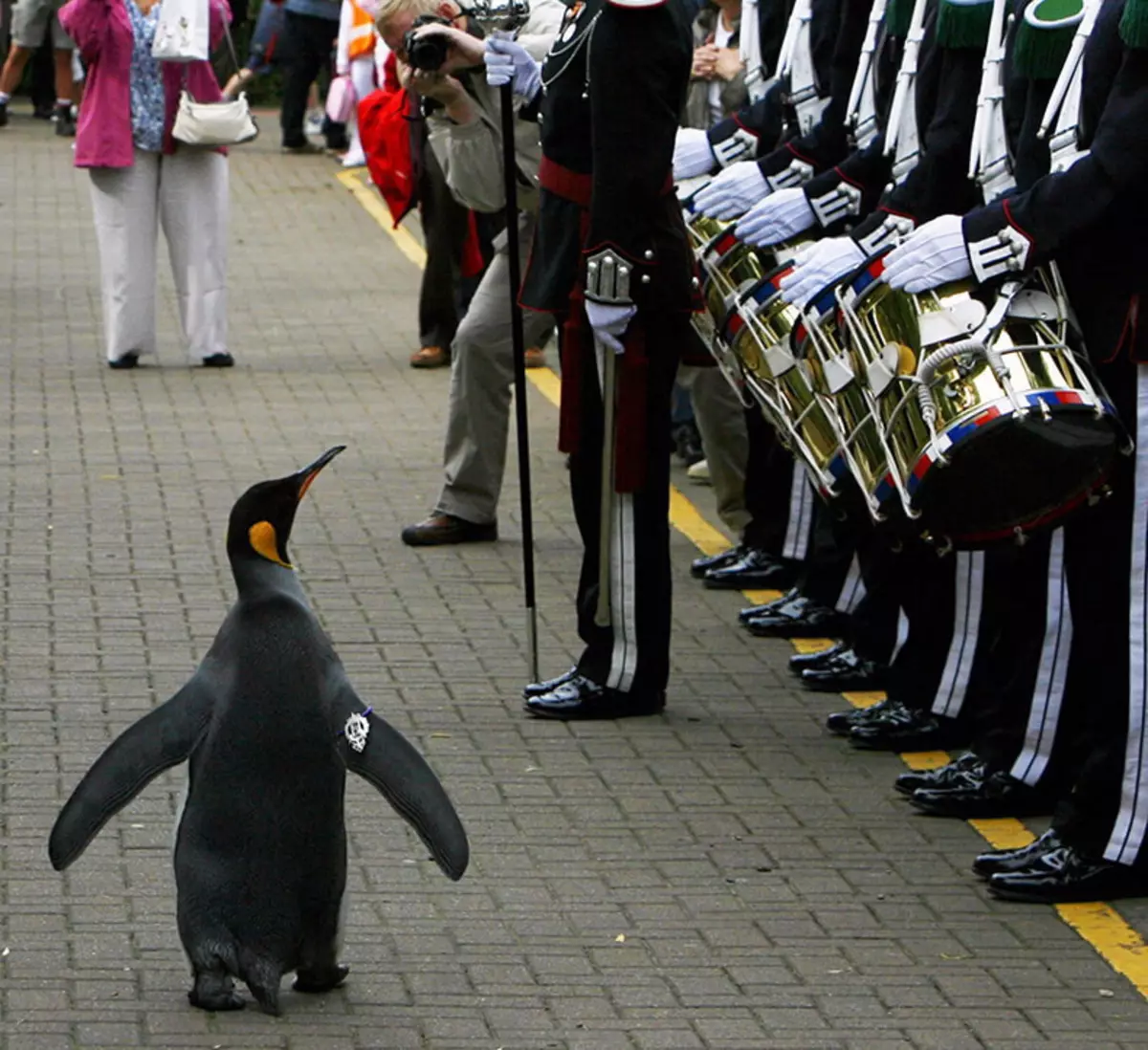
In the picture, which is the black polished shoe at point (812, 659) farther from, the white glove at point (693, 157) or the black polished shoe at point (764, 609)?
the white glove at point (693, 157)

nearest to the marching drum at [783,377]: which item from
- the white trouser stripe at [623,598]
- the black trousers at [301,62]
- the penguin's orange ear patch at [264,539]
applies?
the white trouser stripe at [623,598]

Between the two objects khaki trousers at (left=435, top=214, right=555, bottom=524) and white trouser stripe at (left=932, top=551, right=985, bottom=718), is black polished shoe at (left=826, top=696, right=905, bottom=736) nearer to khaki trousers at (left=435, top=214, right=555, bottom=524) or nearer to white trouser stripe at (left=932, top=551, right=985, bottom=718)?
white trouser stripe at (left=932, top=551, right=985, bottom=718)

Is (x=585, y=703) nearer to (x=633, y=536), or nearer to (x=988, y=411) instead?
(x=633, y=536)

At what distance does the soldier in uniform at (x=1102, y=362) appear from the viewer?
5172 mm

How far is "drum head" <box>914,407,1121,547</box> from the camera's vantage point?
5.16 metres

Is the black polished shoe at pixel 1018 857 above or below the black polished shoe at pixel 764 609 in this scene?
above

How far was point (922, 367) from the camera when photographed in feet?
17.6

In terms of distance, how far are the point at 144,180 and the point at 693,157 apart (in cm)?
523

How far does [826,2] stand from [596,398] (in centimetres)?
149

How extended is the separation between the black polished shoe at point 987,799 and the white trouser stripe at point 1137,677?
24.6 inches

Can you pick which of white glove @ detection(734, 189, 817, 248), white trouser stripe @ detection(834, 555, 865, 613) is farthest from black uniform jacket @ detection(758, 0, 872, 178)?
white trouser stripe @ detection(834, 555, 865, 613)

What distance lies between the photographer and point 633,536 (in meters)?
7.05

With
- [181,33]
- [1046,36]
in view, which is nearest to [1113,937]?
[1046,36]

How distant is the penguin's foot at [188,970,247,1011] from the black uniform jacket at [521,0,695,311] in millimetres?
2562
